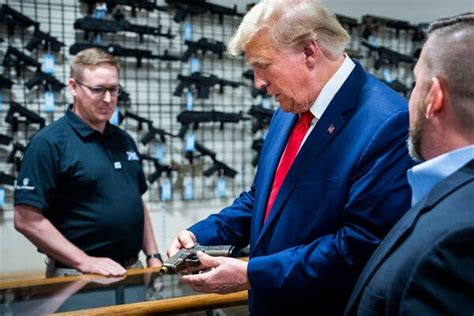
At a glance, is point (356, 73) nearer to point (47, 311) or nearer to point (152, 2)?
point (47, 311)

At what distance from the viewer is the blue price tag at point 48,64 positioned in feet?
13.1

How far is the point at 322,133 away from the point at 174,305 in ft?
2.52

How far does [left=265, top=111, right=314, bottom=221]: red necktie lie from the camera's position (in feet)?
5.44

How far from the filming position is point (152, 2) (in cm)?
435

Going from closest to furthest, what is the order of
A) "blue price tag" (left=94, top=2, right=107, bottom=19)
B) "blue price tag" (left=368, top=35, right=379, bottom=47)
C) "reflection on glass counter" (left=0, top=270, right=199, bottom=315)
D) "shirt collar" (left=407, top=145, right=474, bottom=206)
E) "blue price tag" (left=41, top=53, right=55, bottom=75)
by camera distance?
"shirt collar" (left=407, top=145, right=474, bottom=206) < "reflection on glass counter" (left=0, top=270, right=199, bottom=315) < "blue price tag" (left=41, top=53, right=55, bottom=75) < "blue price tag" (left=94, top=2, right=107, bottom=19) < "blue price tag" (left=368, top=35, right=379, bottom=47)

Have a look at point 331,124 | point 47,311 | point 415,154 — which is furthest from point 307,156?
point 47,311

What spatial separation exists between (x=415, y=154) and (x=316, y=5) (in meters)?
0.62

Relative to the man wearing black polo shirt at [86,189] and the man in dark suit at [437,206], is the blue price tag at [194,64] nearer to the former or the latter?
the man wearing black polo shirt at [86,189]

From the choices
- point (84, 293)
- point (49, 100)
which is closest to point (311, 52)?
point (84, 293)

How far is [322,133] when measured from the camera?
1512 mm

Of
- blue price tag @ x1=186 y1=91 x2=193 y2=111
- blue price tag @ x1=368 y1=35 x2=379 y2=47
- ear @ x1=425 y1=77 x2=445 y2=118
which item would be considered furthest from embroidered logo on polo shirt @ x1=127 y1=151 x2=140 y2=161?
blue price tag @ x1=368 y1=35 x2=379 y2=47

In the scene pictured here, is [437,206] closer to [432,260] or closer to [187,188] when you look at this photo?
[432,260]

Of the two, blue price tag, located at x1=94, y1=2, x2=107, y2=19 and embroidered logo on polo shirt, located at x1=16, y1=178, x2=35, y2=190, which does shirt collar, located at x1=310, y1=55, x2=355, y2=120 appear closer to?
embroidered logo on polo shirt, located at x1=16, y1=178, x2=35, y2=190

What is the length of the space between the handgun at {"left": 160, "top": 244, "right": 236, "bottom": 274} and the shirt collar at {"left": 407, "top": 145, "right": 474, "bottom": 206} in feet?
2.19
